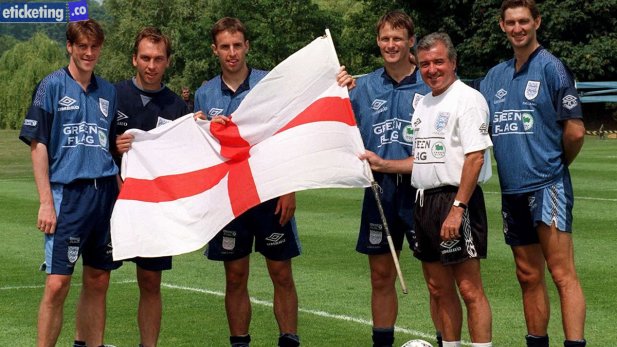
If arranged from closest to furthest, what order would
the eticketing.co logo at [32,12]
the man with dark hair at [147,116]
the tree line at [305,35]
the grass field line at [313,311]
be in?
1. the man with dark hair at [147,116]
2. the grass field line at [313,311]
3. the eticketing.co logo at [32,12]
4. the tree line at [305,35]

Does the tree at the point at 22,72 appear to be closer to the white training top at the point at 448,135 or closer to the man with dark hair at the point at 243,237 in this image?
the man with dark hair at the point at 243,237

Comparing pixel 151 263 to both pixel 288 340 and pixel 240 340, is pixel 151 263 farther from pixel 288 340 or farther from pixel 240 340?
pixel 288 340

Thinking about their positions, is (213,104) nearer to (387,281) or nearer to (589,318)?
(387,281)

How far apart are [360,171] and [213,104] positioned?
3.91 feet

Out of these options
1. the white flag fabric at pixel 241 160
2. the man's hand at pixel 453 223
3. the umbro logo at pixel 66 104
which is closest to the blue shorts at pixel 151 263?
the white flag fabric at pixel 241 160

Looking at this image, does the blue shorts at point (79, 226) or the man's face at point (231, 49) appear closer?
the blue shorts at point (79, 226)

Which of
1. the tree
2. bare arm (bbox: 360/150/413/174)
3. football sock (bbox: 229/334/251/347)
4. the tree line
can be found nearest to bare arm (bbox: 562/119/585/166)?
bare arm (bbox: 360/150/413/174)

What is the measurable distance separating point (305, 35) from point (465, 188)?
64337 millimetres

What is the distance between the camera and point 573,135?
24.2ft

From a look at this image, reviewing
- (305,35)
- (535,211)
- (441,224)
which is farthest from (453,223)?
(305,35)

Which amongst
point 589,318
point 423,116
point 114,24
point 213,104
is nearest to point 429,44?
point 423,116

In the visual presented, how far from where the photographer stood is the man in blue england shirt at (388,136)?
7.87 meters

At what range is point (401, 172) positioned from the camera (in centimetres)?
766

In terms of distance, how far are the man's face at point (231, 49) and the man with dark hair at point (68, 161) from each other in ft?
2.70
